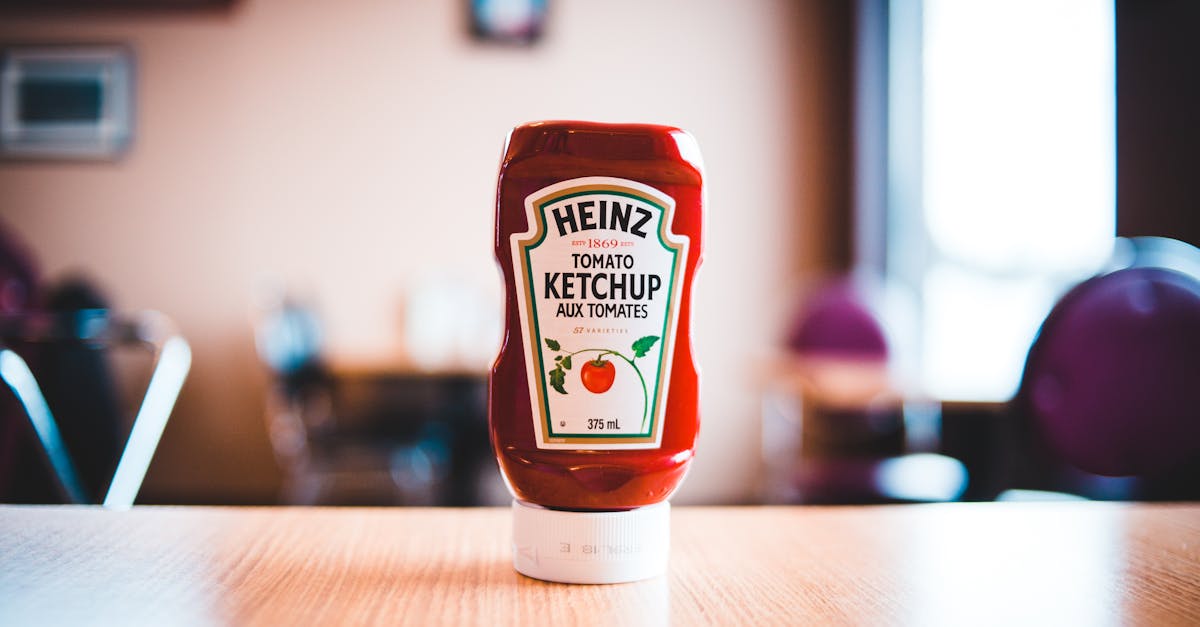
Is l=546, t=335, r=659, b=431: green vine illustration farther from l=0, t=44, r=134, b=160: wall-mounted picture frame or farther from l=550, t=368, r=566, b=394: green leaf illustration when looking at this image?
l=0, t=44, r=134, b=160: wall-mounted picture frame

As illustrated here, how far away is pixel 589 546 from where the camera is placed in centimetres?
46

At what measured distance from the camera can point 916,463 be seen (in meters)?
2.54

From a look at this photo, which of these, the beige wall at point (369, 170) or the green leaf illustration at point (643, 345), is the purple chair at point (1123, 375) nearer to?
the green leaf illustration at point (643, 345)

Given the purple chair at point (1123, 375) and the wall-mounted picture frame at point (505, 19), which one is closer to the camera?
the purple chair at point (1123, 375)

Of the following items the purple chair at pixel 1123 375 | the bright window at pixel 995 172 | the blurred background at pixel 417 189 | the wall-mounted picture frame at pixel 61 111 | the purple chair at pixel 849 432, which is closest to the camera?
the purple chair at pixel 1123 375

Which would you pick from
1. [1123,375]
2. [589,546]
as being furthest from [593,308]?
[1123,375]

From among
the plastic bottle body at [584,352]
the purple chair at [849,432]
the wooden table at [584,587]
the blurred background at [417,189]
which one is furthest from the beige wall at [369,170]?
the plastic bottle body at [584,352]

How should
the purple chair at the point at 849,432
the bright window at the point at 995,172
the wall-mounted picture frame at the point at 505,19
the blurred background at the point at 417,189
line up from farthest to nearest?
the wall-mounted picture frame at the point at 505,19
the blurred background at the point at 417,189
the bright window at the point at 995,172
the purple chair at the point at 849,432

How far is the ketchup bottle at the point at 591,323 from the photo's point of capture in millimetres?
474

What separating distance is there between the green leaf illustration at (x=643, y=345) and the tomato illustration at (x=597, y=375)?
0.05 ft

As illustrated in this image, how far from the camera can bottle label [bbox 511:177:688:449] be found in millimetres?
476

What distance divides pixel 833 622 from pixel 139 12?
15.7 feet

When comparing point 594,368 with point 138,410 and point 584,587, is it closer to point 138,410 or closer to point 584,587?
point 584,587

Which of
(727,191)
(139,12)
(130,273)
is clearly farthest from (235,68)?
(727,191)
